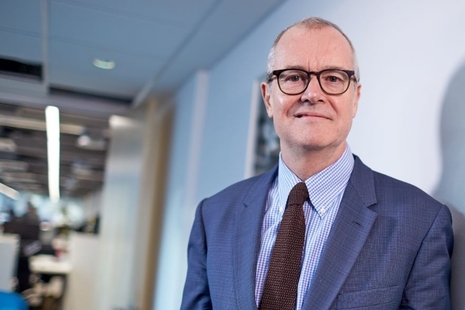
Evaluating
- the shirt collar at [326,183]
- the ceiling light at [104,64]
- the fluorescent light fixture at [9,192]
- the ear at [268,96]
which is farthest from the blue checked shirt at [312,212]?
the ceiling light at [104,64]

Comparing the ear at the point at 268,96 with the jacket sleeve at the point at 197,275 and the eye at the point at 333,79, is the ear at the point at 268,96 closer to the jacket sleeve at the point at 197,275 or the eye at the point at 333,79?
the eye at the point at 333,79

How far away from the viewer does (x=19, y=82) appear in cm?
293

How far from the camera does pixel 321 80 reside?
1248 mm

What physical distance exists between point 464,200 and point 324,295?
1.49 feet

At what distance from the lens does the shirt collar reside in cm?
126

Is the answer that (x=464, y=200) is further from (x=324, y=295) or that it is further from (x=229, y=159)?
(x=229, y=159)

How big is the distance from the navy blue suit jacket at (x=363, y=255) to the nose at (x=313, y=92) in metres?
0.20

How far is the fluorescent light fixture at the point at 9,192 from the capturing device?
9.38ft

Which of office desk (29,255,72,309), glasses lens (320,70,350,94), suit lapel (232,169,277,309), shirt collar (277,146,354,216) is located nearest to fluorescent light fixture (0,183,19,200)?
suit lapel (232,169,277,309)

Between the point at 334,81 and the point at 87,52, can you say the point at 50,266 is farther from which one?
the point at 334,81

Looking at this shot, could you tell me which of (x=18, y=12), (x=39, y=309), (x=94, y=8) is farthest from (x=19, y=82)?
(x=39, y=309)

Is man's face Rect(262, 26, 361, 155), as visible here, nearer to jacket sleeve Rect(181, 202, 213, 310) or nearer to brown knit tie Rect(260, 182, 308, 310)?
brown knit tie Rect(260, 182, 308, 310)

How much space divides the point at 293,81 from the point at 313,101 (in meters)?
0.07

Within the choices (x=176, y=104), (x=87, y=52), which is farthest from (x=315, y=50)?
(x=176, y=104)
